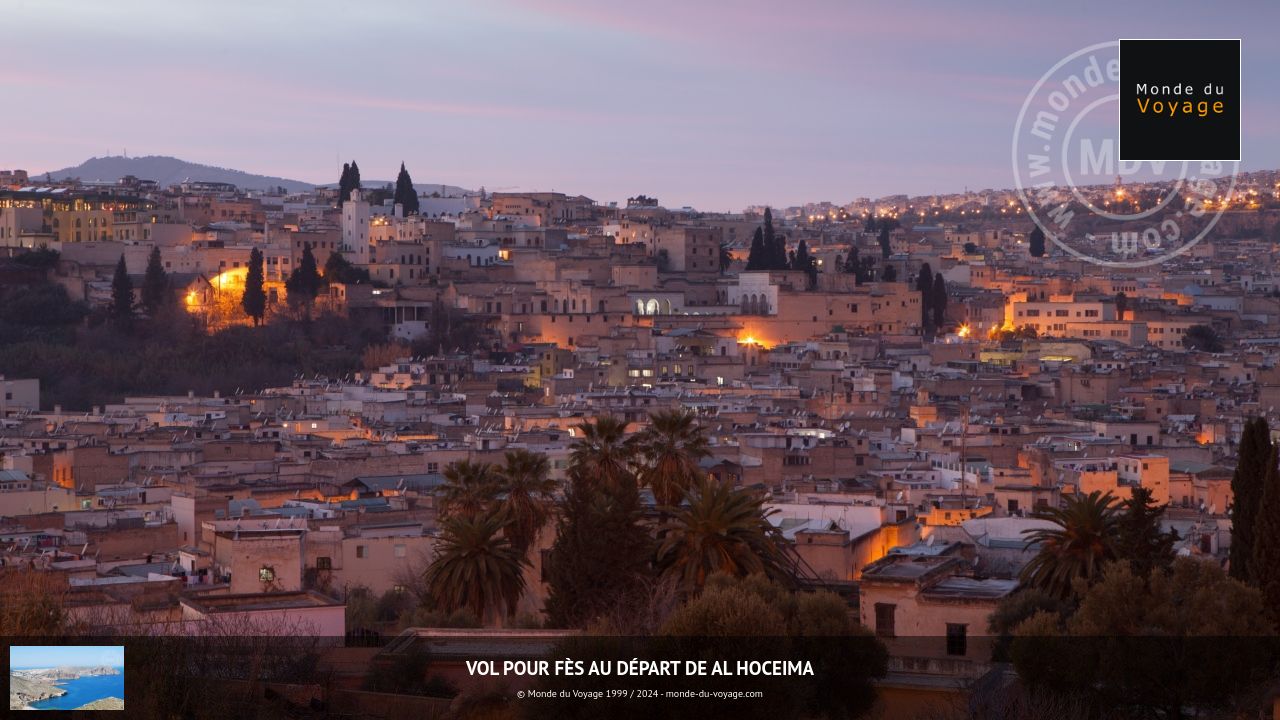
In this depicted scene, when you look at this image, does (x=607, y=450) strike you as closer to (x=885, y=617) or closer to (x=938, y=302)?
(x=885, y=617)

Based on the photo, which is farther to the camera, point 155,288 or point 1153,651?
point 155,288

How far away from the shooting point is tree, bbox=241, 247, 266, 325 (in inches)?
1853

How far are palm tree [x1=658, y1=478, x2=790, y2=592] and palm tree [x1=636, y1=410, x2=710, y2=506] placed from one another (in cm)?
182

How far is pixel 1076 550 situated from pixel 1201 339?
38.3m

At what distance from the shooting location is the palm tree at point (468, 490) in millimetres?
17391

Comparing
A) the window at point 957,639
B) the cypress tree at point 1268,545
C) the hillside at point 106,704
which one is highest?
the cypress tree at point 1268,545

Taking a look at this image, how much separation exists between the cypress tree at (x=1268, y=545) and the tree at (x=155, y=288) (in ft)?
122

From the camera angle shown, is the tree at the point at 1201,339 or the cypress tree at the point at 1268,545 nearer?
the cypress tree at the point at 1268,545

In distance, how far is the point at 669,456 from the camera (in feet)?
57.3

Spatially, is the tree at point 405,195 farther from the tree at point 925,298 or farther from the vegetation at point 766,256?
the tree at point 925,298

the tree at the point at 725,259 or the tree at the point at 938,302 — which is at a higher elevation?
the tree at the point at 725,259

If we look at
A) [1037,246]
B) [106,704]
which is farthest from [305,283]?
[106,704]

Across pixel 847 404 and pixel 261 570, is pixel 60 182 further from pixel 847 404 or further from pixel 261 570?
pixel 261 570

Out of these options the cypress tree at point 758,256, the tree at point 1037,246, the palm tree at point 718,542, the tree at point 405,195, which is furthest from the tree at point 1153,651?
the tree at point 1037,246
